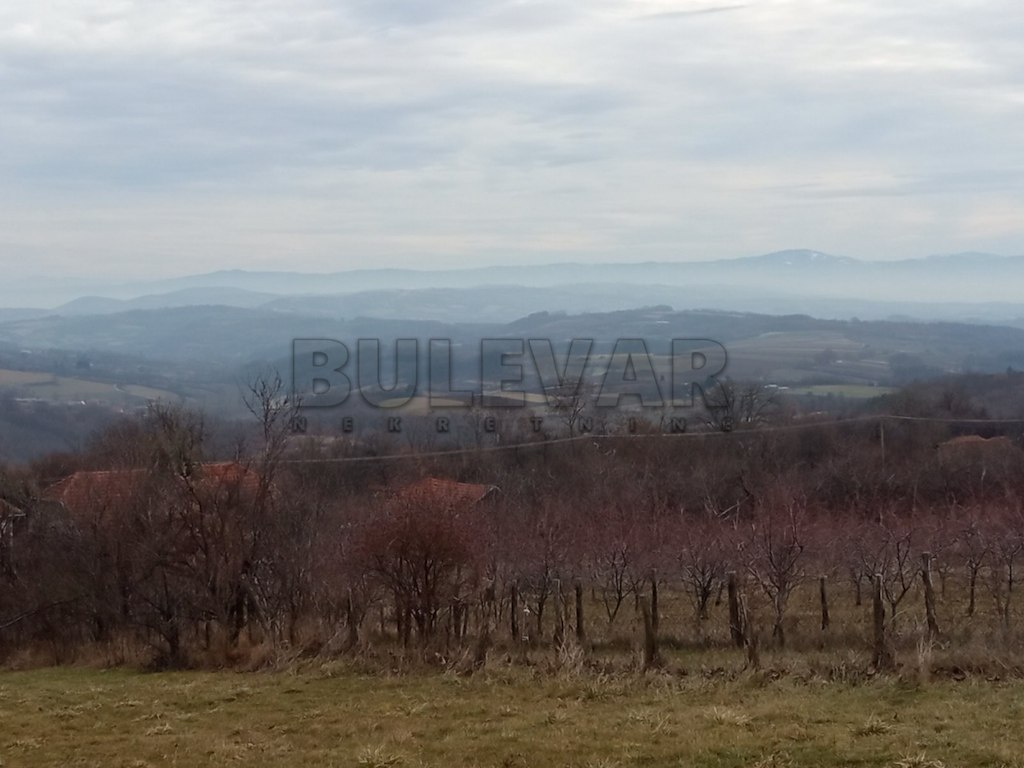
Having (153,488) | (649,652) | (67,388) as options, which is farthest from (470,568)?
(67,388)

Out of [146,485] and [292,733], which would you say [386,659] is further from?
[146,485]

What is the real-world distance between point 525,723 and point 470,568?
6.80 meters

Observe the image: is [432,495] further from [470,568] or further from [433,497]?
[470,568]

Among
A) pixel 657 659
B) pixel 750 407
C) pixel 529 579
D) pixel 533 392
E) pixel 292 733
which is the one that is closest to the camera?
pixel 292 733

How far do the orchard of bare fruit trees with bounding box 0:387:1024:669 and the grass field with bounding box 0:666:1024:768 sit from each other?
4.55 feet

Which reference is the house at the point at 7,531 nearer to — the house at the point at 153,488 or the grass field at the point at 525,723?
the house at the point at 153,488

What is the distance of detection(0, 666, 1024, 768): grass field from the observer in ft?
27.8

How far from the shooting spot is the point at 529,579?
68.7ft

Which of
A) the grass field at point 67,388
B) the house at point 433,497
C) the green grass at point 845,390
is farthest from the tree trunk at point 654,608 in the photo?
the grass field at point 67,388

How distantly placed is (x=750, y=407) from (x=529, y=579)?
3154 cm

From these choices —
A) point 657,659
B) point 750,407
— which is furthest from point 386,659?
point 750,407

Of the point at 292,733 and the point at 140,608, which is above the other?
the point at 292,733

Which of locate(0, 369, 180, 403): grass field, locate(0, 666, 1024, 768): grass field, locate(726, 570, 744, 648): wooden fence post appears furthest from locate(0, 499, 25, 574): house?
locate(0, 369, 180, 403): grass field

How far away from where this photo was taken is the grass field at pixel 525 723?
847cm
